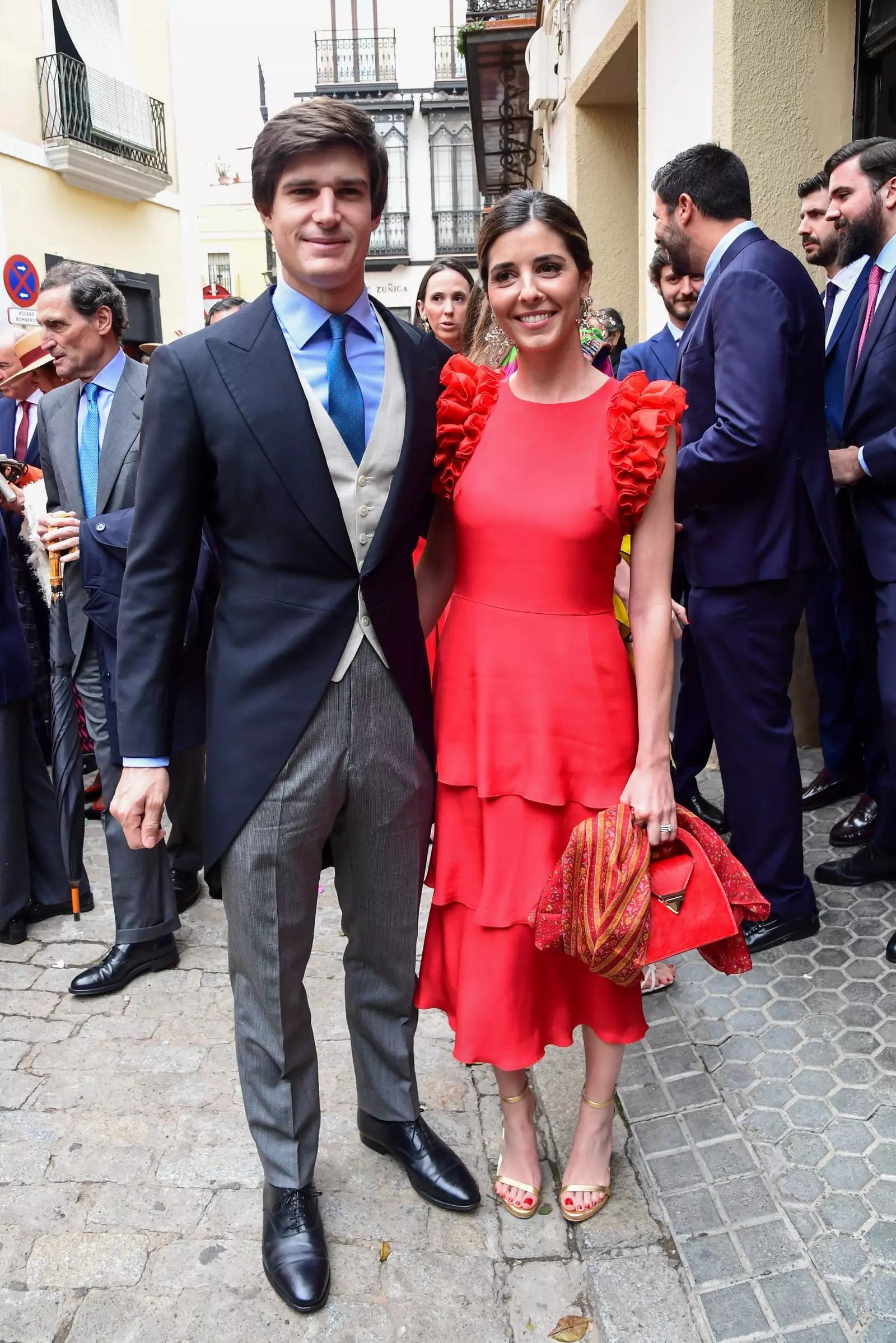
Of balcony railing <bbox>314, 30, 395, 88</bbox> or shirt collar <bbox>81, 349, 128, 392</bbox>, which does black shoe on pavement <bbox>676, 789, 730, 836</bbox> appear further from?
balcony railing <bbox>314, 30, 395, 88</bbox>

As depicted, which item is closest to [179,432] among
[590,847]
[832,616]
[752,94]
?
[590,847]

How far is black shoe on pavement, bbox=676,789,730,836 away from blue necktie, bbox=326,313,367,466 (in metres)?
2.81

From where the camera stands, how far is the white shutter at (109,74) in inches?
643

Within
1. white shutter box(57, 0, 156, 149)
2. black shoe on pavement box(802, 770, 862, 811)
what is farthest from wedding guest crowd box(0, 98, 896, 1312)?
white shutter box(57, 0, 156, 149)

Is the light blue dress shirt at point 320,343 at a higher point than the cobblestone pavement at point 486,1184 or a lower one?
higher

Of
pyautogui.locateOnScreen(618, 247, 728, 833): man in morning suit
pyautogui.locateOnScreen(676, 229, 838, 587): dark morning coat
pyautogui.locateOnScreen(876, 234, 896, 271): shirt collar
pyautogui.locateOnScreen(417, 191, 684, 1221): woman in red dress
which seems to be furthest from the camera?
pyautogui.locateOnScreen(618, 247, 728, 833): man in morning suit

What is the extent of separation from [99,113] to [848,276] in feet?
51.5

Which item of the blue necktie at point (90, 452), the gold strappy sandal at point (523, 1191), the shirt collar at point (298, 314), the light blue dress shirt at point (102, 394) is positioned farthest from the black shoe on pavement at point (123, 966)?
the shirt collar at point (298, 314)

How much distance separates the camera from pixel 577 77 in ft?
26.7

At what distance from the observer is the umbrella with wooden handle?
3.84 metres

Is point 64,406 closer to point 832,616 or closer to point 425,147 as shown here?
point 832,616

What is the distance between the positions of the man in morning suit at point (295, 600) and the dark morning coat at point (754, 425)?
1.16m

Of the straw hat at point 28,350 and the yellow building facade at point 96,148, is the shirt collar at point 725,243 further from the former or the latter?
the yellow building facade at point 96,148

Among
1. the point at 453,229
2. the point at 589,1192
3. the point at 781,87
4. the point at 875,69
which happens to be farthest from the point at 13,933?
the point at 453,229
